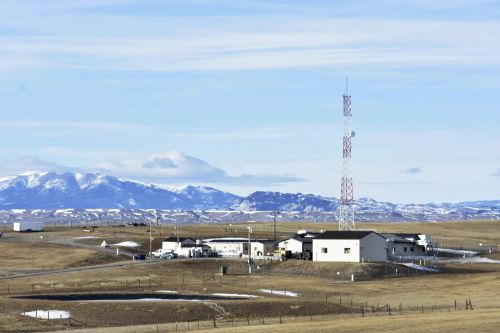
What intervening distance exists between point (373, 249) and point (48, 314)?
71569 millimetres

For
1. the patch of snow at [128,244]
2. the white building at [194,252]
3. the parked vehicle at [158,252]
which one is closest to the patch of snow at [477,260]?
the white building at [194,252]

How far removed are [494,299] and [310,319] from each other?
27503 millimetres

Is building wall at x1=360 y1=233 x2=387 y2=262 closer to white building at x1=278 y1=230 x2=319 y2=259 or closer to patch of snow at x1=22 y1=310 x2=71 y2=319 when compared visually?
white building at x1=278 y1=230 x2=319 y2=259

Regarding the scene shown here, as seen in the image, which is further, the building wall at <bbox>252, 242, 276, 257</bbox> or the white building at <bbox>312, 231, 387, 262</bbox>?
the building wall at <bbox>252, 242, 276, 257</bbox>

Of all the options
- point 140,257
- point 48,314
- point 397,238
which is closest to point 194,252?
point 140,257

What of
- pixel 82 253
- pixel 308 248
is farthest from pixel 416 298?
pixel 82 253

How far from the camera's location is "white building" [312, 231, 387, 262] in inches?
6220

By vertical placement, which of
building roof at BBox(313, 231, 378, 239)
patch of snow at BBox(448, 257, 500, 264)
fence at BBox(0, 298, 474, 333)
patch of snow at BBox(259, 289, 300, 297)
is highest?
building roof at BBox(313, 231, 378, 239)

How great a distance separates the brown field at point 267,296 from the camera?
92.6 m

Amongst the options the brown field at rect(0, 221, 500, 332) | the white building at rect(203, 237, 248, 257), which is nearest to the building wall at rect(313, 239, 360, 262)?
the brown field at rect(0, 221, 500, 332)

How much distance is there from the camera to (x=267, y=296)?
390 feet

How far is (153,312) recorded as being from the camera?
10119cm

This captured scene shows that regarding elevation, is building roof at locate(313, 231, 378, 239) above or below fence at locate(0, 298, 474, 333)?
above

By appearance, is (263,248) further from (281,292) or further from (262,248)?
(281,292)
